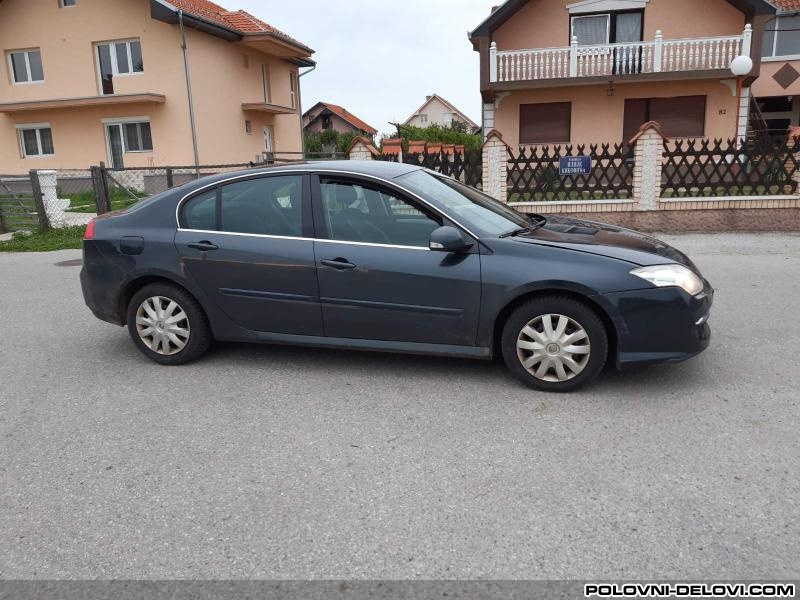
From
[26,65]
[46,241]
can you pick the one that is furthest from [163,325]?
[26,65]

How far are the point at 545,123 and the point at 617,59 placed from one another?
3092 millimetres

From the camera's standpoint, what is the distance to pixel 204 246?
16.6 ft

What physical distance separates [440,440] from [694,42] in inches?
862

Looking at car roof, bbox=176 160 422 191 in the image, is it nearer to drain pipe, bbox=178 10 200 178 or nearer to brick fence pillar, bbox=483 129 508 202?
brick fence pillar, bbox=483 129 508 202

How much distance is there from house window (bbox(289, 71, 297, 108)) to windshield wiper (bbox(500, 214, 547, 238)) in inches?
1177

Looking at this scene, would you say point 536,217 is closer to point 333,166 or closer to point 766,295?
point 333,166

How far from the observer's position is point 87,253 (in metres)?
5.41

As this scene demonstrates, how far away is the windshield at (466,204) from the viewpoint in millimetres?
4738

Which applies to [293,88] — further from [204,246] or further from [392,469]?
[392,469]

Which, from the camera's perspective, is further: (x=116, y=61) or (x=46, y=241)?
(x=116, y=61)

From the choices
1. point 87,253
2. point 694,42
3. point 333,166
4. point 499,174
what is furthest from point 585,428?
point 694,42

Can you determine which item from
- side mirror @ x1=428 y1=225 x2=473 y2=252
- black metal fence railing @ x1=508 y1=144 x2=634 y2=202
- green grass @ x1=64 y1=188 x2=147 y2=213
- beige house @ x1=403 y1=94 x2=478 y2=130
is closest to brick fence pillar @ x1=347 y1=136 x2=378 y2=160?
black metal fence railing @ x1=508 y1=144 x2=634 y2=202

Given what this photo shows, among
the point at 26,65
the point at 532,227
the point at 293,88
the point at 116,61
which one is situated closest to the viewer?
the point at 532,227

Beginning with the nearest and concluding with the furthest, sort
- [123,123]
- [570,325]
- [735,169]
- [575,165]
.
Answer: [570,325] < [735,169] < [575,165] < [123,123]
